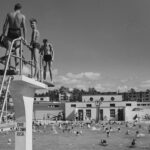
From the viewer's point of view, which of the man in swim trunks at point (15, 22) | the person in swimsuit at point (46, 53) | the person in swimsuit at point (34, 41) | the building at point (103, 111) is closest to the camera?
the man in swim trunks at point (15, 22)

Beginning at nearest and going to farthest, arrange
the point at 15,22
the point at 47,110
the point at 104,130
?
the point at 15,22 → the point at 104,130 → the point at 47,110

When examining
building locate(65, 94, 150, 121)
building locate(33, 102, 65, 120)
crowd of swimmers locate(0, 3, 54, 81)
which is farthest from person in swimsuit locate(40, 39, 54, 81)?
building locate(33, 102, 65, 120)

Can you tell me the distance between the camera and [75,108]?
95688 millimetres

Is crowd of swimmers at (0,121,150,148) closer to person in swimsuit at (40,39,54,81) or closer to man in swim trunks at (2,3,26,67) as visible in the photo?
person in swimsuit at (40,39,54,81)

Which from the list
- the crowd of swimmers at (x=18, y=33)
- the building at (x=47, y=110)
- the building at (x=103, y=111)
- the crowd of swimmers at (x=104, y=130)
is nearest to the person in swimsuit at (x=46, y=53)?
the crowd of swimmers at (x=18, y=33)

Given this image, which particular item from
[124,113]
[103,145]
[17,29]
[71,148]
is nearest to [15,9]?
[17,29]

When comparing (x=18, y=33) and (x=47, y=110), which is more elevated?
(x=18, y=33)

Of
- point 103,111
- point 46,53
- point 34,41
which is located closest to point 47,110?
point 103,111

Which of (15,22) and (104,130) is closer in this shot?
(15,22)

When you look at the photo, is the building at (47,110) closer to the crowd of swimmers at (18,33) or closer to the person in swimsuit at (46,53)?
the person in swimsuit at (46,53)

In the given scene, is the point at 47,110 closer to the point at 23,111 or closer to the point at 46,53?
the point at 46,53

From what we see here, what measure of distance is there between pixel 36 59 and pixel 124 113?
8655 centimetres

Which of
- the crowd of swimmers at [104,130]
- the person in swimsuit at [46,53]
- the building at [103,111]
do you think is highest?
the person in swimsuit at [46,53]

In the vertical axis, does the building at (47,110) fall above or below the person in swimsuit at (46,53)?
below
